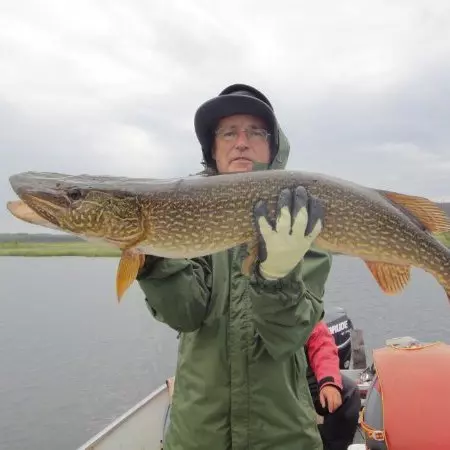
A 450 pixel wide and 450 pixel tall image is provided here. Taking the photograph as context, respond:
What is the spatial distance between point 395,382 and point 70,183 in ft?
6.58

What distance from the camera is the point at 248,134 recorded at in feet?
7.99

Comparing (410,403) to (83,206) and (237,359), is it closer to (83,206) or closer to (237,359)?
(237,359)

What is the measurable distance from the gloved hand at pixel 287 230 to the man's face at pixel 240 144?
439mm

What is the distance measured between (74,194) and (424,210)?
154 cm

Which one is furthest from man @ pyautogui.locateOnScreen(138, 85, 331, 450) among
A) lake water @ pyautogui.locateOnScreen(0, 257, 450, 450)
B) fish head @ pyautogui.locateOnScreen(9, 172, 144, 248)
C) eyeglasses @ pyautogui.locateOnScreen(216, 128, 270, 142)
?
lake water @ pyautogui.locateOnScreen(0, 257, 450, 450)

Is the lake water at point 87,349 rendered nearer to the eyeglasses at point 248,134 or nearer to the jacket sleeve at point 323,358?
the jacket sleeve at point 323,358

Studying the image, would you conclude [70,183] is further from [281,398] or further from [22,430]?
[22,430]

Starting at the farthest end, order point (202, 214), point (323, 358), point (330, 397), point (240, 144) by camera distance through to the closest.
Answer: point (323, 358)
point (330, 397)
point (240, 144)
point (202, 214)

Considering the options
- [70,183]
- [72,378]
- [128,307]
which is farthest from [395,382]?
[128,307]

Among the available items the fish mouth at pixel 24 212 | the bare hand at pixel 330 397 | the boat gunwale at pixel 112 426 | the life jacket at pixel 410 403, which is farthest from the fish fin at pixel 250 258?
the boat gunwale at pixel 112 426

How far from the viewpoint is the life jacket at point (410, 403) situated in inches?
96.8

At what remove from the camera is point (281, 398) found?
1.84 m

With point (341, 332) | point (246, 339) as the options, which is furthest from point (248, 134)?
point (341, 332)

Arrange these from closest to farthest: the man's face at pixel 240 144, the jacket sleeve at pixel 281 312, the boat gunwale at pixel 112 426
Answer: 1. the jacket sleeve at pixel 281 312
2. the man's face at pixel 240 144
3. the boat gunwale at pixel 112 426
